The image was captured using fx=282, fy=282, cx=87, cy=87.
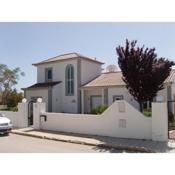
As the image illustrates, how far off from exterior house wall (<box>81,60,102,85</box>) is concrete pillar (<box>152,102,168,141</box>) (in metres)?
14.9

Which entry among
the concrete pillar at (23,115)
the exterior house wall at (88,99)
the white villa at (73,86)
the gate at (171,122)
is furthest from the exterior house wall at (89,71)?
the gate at (171,122)

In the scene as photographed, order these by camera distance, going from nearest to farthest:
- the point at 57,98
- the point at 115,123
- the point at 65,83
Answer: the point at 115,123 → the point at 57,98 → the point at 65,83

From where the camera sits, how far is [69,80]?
27844 mm

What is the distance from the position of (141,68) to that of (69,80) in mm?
12212

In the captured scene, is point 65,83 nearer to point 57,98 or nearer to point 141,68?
A: point 57,98

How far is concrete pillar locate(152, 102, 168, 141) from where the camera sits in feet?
42.6

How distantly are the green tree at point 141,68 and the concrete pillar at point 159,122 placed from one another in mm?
3847

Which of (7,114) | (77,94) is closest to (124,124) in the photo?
(7,114)

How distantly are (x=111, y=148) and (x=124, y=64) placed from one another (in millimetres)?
6354

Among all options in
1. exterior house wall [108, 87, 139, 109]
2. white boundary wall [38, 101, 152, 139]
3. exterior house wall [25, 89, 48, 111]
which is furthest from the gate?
exterior house wall [25, 89, 48, 111]

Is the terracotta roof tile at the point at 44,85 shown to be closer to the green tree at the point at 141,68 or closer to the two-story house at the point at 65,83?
the two-story house at the point at 65,83

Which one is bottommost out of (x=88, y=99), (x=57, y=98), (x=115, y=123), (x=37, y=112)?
(x=115, y=123)

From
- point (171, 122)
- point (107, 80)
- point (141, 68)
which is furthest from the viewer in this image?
point (107, 80)

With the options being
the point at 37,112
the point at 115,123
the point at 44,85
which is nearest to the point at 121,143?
the point at 115,123
